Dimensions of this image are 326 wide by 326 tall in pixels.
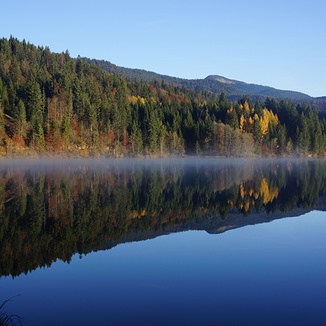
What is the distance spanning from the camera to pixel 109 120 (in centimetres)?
11088

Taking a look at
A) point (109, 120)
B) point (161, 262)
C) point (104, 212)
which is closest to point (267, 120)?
point (109, 120)

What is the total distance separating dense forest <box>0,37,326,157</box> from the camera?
91875 mm

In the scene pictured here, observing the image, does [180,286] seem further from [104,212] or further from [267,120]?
[267,120]

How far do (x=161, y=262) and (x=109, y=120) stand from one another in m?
101

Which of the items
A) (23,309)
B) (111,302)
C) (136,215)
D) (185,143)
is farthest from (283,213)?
(185,143)

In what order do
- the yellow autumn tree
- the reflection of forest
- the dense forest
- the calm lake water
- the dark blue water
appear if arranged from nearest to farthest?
the dark blue water → the calm lake water → the reflection of forest → the dense forest → the yellow autumn tree

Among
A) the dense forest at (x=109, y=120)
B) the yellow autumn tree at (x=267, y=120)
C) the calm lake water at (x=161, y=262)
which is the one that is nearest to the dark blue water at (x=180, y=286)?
the calm lake water at (x=161, y=262)

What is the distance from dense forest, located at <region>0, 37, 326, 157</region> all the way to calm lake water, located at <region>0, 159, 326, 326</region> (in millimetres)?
72112

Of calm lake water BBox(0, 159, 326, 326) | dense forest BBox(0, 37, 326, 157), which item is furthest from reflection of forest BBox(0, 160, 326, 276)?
dense forest BBox(0, 37, 326, 157)

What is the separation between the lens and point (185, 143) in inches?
5074

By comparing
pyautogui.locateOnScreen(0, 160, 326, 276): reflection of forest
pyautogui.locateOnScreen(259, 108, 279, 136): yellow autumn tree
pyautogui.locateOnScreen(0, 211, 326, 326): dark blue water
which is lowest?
pyautogui.locateOnScreen(0, 160, 326, 276): reflection of forest

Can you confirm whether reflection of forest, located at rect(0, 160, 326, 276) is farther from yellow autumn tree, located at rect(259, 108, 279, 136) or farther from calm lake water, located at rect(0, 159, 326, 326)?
yellow autumn tree, located at rect(259, 108, 279, 136)

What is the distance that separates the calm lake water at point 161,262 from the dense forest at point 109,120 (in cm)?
7211

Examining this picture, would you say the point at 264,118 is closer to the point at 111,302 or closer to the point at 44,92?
the point at 44,92
